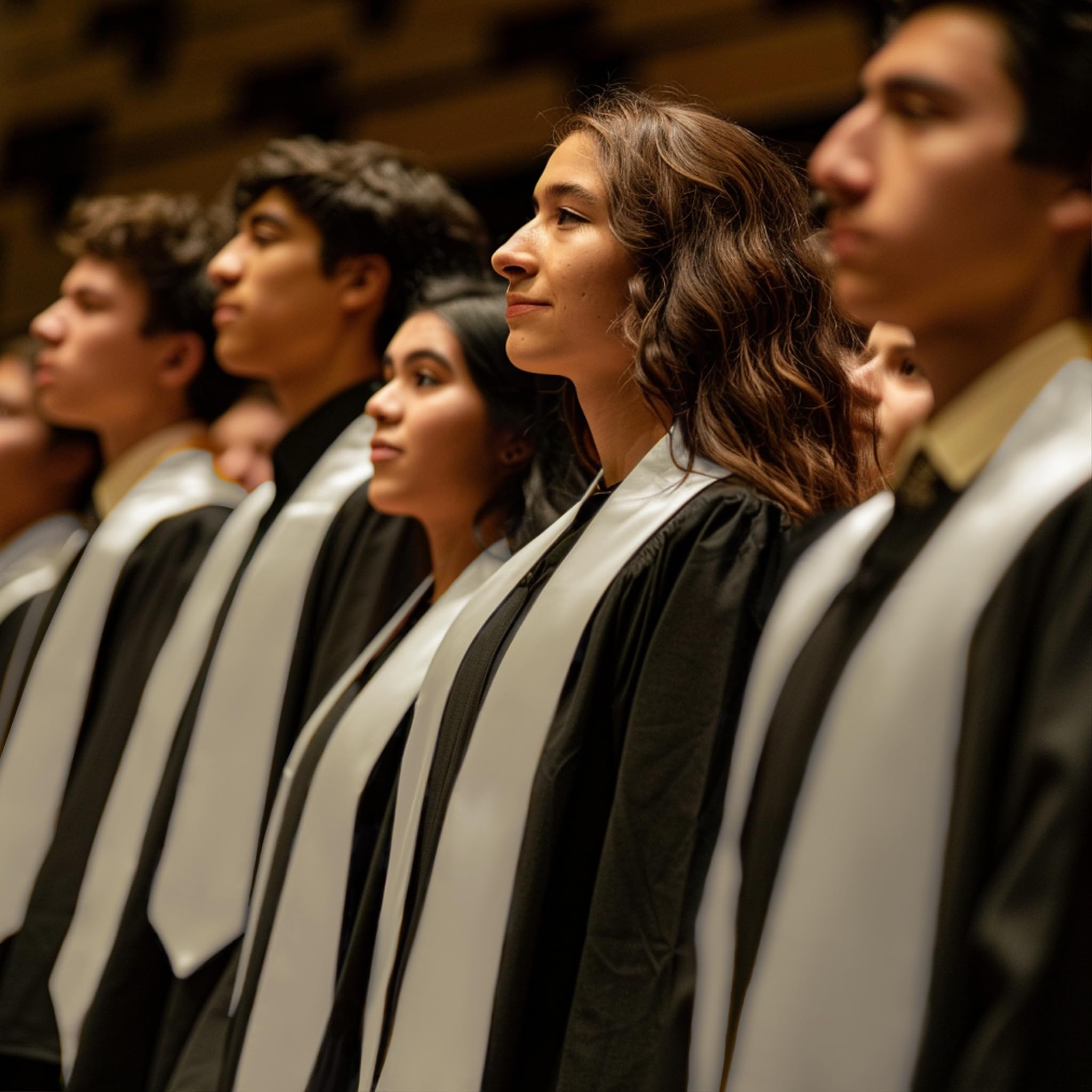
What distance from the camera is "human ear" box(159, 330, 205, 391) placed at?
291cm

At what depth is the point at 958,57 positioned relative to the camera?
1.08 metres

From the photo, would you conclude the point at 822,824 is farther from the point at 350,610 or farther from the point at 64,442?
the point at 64,442

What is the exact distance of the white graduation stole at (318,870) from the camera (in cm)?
182

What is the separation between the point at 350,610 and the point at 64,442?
149cm

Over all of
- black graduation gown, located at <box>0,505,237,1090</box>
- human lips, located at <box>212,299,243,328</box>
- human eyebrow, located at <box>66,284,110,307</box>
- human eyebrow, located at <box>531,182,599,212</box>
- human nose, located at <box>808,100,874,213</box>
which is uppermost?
human nose, located at <box>808,100,874,213</box>

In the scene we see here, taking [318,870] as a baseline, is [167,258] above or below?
above

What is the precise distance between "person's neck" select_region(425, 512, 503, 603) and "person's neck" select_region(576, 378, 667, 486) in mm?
395

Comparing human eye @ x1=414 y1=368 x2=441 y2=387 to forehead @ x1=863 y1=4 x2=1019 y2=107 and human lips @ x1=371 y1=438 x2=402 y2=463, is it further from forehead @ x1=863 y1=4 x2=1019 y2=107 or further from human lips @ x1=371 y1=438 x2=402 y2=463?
forehead @ x1=863 y1=4 x2=1019 y2=107

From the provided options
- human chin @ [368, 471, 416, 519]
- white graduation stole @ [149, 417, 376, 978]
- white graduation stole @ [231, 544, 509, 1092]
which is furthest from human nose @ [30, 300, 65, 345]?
white graduation stole @ [231, 544, 509, 1092]

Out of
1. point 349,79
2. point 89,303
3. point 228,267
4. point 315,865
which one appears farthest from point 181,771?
point 349,79

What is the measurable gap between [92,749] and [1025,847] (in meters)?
1.90

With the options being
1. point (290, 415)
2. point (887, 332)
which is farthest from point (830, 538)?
point (290, 415)

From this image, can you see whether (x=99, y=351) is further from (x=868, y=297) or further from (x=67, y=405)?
(x=868, y=297)

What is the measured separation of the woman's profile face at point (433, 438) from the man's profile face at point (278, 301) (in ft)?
1.24
